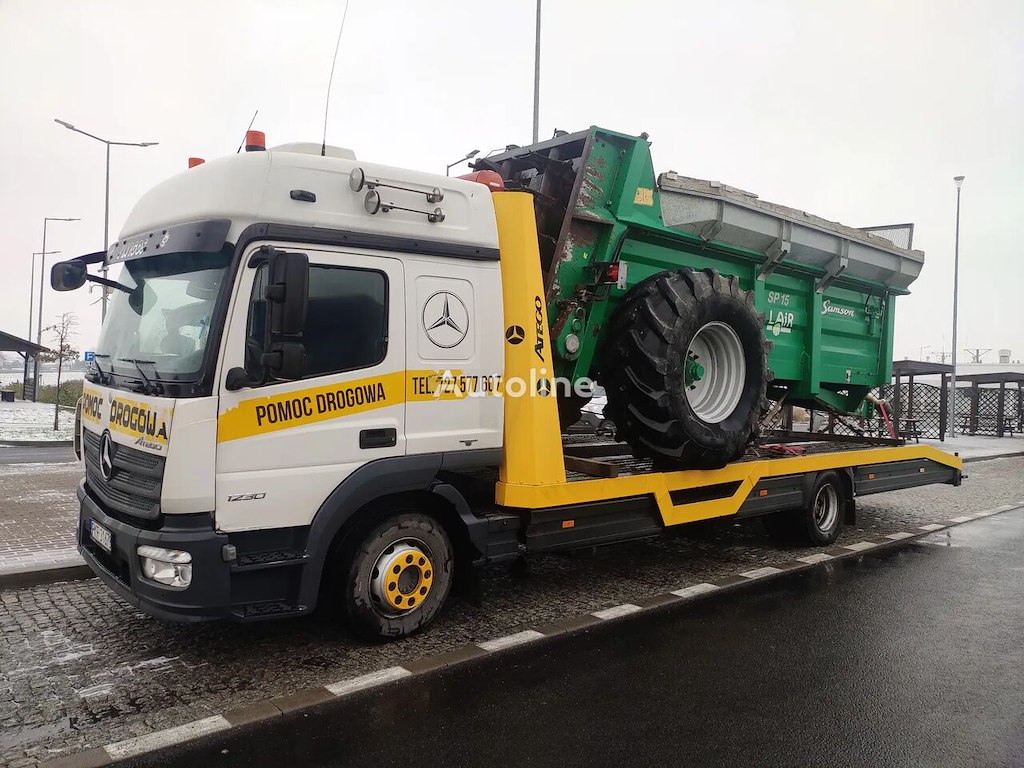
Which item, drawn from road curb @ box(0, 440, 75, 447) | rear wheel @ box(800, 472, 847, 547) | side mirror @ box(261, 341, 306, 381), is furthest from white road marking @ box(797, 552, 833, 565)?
road curb @ box(0, 440, 75, 447)

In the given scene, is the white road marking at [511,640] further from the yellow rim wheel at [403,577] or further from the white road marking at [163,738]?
the white road marking at [163,738]

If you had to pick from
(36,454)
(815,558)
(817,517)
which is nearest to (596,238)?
(815,558)

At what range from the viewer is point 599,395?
20.4ft

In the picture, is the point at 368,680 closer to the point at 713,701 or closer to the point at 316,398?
the point at 316,398

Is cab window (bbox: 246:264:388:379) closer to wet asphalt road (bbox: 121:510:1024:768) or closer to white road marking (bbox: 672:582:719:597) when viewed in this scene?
wet asphalt road (bbox: 121:510:1024:768)

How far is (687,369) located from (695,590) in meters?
1.83

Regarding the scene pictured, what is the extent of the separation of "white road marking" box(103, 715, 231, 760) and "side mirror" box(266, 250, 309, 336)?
196 centimetres

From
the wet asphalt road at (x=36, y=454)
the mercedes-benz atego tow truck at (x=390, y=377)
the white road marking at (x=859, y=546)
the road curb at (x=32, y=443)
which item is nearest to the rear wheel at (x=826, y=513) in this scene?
the white road marking at (x=859, y=546)

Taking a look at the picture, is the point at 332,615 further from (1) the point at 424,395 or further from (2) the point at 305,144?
(2) the point at 305,144

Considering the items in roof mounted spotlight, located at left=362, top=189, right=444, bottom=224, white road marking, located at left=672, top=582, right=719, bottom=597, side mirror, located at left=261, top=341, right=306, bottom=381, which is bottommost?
white road marking, located at left=672, top=582, right=719, bottom=597

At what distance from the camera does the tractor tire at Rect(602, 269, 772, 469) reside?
559 cm

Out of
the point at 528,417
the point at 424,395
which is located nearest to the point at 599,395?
the point at 528,417

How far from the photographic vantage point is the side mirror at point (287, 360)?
12.8 feet

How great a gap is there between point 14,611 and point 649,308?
198 inches
